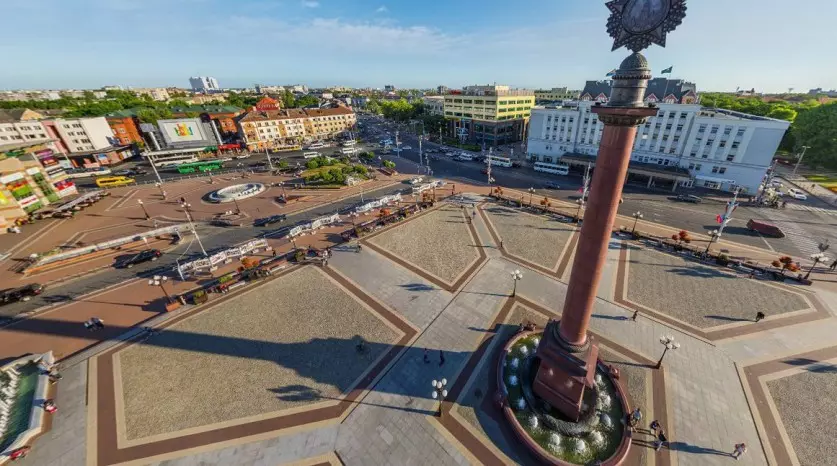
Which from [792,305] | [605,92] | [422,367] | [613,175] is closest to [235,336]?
[422,367]

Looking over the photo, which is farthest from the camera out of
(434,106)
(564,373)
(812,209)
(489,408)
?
(434,106)

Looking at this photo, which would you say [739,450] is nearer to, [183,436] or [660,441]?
[660,441]

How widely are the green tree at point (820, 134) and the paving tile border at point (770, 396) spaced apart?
6884 cm

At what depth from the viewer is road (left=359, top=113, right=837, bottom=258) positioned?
120 feet

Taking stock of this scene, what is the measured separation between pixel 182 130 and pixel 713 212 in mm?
→ 119890

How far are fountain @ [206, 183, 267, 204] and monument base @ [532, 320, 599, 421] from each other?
56614 mm

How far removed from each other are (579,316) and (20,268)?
59.3 m

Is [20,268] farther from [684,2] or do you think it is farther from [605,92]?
[605,92]

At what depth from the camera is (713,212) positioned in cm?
4506

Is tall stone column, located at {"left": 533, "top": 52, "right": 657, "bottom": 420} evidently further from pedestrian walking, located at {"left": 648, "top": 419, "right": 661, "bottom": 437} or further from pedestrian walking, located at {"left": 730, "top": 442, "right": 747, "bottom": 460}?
pedestrian walking, located at {"left": 730, "top": 442, "right": 747, "bottom": 460}

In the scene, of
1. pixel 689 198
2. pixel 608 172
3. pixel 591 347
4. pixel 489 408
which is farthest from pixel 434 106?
pixel 489 408

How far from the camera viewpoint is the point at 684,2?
10.9m

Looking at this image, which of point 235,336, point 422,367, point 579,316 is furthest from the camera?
point 235,336

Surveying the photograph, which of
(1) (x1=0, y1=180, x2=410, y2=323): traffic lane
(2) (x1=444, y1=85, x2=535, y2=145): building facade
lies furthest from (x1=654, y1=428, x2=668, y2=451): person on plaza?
(2) (x1=444, y1=85, x2=535, y2=145): building facade
